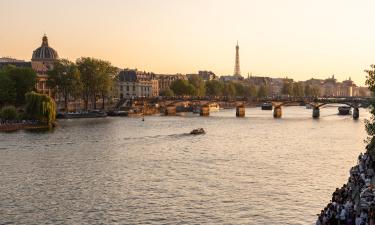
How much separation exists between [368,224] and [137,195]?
17.5 meters

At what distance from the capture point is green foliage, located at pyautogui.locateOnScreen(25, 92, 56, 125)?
82875 millimetres

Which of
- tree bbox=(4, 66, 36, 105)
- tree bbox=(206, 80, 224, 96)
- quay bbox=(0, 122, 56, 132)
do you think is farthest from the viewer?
tree bbox=(206, 80, 224, 96)

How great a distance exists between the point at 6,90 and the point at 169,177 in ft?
205

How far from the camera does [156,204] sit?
32.3 m

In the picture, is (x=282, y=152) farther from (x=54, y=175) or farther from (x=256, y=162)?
(x=54, y=175)

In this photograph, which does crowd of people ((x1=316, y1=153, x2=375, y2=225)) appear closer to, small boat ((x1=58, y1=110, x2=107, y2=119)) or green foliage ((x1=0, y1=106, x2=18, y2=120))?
green foliage ((x1=0, y1=106, x2=18, y2=120))

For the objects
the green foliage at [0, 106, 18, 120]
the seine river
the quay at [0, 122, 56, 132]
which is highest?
the green foliage at [0, 106, 18, 120]

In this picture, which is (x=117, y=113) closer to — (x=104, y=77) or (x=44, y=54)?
(x=104, y=77)

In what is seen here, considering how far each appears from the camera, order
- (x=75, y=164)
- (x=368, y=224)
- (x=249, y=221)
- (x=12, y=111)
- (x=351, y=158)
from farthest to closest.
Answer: (x=12, y=111)
(x=351, y=158)
(x=75, y=164)
(x=249, y=221)
(x=368, y=224)

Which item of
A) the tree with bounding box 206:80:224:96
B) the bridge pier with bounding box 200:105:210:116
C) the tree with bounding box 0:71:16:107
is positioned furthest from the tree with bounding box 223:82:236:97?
the tree with bounding box 0:71:16:107

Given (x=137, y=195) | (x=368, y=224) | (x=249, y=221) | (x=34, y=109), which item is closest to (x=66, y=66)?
(x=34, y=109)

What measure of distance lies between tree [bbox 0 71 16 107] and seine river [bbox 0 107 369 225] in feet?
86.6

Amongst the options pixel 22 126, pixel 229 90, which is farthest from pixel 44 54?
pixel 22 126

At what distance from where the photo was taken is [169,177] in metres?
40.7
